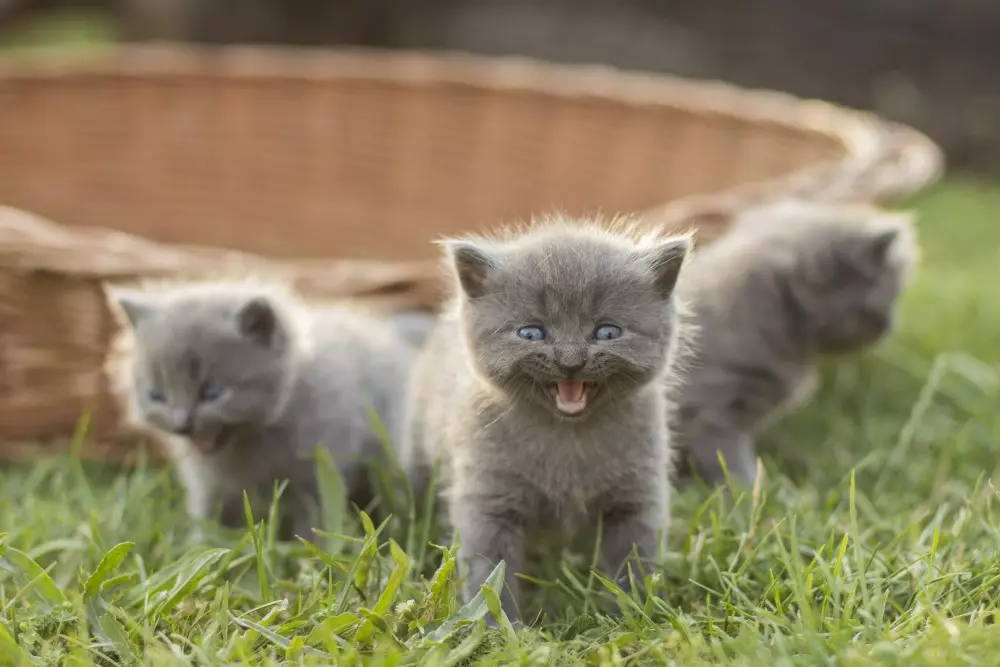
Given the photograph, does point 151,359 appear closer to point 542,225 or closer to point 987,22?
point 542,225

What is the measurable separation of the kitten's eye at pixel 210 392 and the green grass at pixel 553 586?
11.7 inches

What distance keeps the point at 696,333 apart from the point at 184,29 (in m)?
5.23

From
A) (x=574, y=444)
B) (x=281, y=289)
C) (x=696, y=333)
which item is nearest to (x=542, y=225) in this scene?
(x=574, y=444)

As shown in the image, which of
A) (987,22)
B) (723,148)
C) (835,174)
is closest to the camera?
(835,174)

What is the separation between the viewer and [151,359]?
2.20 meters

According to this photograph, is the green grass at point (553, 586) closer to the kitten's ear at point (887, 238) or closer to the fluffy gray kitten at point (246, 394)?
the fluffy gray kitten at point (246, 394)

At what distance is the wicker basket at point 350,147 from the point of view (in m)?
4.20

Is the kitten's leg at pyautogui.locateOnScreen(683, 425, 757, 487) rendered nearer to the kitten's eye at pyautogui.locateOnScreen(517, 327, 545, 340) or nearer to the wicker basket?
the kitten's eye at pyautogui.locateOnScreen(517, 327, 545, 340)

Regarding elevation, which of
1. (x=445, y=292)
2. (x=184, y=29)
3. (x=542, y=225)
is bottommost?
(x=445, y=292)

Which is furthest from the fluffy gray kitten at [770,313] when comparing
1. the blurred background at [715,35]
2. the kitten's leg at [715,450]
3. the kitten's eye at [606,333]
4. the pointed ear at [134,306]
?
the blurred background at [715,35]

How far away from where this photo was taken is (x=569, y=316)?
1.72 metres

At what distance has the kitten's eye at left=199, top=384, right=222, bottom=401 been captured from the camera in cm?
222

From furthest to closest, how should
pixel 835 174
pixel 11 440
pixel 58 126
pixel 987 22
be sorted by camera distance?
1. pixel 987 22
2. pixel 58 126
3. pixel 835 174
4. pixel 11 440

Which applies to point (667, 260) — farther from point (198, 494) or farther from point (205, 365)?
point (198, 494)
